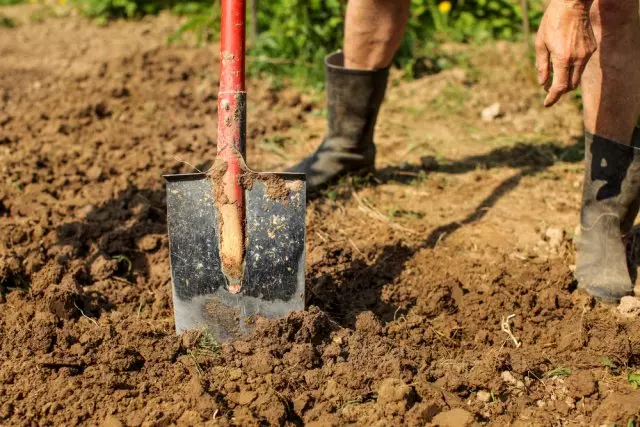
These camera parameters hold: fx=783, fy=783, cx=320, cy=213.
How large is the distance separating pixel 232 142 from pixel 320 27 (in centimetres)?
267

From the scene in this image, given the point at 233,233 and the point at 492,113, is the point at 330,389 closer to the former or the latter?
the point at 233,233

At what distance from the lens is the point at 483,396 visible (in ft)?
7.55

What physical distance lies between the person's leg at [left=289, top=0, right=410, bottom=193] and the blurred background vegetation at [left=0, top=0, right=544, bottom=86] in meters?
1.29

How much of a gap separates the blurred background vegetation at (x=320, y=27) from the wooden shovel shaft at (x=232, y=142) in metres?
2.29

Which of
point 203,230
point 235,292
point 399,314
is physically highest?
point 203,230

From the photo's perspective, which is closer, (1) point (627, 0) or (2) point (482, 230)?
(1) point (627, 0)

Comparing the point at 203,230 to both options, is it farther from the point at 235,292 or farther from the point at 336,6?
the point at 336,6

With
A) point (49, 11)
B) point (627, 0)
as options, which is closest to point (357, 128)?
point (627, 0)

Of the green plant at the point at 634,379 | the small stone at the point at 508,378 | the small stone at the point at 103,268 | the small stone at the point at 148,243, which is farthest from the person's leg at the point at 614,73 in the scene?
the small stone at the point at 103,268

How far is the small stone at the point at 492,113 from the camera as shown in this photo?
14.5ft

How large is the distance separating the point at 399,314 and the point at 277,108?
2129 millimetres

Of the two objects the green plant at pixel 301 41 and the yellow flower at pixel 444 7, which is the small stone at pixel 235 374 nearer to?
the green plant at pixel 301 41

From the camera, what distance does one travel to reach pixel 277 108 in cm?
A: 457

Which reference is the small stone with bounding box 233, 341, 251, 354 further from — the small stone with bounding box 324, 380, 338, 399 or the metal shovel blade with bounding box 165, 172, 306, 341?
the small stone with bounding box 324, 380, 338, 399
